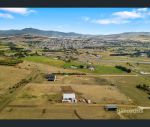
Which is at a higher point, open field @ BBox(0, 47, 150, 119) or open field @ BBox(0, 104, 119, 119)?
open field @ BBox(0, 104, 119, 119)

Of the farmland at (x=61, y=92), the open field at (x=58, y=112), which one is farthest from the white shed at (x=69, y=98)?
the open field at (x=58, y=112)

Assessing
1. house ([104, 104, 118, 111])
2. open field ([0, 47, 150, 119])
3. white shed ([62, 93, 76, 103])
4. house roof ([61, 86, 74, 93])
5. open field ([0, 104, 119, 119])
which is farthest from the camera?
house roof ([61, 86, 74, 93])

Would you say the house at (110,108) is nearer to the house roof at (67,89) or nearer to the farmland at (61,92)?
the farmland at (61,92)

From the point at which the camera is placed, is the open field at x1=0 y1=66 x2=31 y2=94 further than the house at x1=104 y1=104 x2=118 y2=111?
Yes

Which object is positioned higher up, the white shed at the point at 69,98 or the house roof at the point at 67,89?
the white shed at the point at 69,98

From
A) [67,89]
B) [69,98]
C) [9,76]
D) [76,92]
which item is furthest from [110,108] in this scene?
[9,76]

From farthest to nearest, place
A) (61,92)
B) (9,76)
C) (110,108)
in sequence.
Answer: (9,76)
(61,92)
(110,108)

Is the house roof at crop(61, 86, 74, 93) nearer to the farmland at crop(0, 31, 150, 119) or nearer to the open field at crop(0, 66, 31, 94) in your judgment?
the farmland at crop(0, 31, 150, 119)

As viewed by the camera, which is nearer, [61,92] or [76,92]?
→ [61,92]

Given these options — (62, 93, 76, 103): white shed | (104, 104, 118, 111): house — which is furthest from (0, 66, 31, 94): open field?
(104, 104, 118, 111): house

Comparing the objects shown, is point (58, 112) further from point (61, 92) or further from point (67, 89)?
point (67, 89)

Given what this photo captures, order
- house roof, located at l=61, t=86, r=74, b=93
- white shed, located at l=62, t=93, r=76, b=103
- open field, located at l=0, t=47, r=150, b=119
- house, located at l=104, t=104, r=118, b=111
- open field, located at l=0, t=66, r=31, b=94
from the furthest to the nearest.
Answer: open field, located at l=0, t=66, r=31, b=94
house roof, located at l=61, t=86, r=74, b=93
white shed, located at l=62, t=93, r=76, b=103
house, located at l=104, t=104, r=118, b=111
open field, located at l=0, t=47, r=150, b=119

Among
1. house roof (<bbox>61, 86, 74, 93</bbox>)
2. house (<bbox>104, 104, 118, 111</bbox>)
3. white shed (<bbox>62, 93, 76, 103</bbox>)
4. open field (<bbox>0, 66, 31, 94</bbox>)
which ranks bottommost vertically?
open field (<bbox>0, 66, 31, 94</bbox>)
